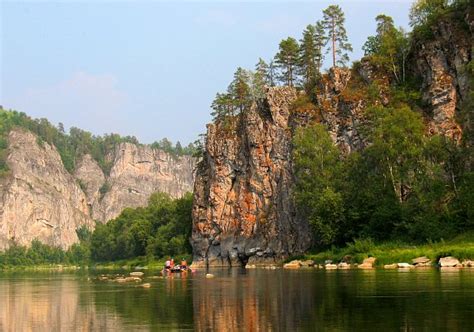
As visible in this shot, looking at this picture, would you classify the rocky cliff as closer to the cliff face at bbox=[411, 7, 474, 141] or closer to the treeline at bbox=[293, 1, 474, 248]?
the cliff face at bbox=[411, 7, 474, 141]

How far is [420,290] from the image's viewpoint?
33.5m

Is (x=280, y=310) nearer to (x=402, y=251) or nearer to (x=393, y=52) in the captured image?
(x=402, y=251)

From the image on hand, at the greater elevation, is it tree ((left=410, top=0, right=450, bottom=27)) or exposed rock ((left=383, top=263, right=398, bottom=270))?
tree ((left=410, top=0, right=450, bottom=27))

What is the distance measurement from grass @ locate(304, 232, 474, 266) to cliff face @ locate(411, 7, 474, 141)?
888 inches

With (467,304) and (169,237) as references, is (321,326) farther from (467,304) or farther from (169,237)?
(169,237)

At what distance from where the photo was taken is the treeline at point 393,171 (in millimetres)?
71125

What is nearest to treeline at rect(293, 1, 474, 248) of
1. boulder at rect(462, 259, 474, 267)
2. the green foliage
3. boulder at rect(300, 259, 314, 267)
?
boulder at rect(300, 259, 314, 267)

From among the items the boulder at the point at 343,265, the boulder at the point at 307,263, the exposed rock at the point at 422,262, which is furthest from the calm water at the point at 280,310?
the boulder at the point at 307,263

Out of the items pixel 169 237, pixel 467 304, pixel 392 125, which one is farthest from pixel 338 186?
pixel 169 237

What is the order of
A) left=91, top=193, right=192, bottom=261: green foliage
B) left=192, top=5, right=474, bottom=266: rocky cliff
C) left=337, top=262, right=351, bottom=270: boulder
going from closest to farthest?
left=337, top=262, right=351, bottom=270: boulder → left=192, top=5, right=474, bottom=266: rocky cliff → left=91, top=193, right=192, bottom=261: green foliage

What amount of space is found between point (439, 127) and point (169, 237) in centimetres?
8051

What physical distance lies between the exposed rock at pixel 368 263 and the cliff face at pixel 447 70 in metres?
27.0

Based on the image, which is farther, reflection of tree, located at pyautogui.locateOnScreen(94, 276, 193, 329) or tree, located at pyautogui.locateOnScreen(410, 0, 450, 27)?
tree, located at pyautogui.locateOnScreen(410, 0, 450, 27)

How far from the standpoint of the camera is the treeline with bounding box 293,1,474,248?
233 ft
